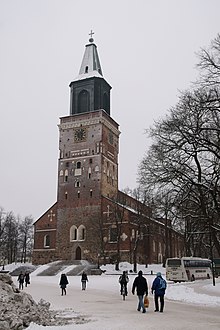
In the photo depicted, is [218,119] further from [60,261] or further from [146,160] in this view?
[60,261]

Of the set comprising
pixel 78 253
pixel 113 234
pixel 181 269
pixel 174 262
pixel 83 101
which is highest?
pixel 83 101

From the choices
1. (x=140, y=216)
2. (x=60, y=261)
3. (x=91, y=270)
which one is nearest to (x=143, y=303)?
(x=91, y=270)

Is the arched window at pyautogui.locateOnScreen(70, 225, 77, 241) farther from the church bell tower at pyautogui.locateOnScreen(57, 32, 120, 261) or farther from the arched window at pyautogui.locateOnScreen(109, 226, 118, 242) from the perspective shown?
the arched window at pyautogui.locateOnScreen(109, 226, 118, 242)

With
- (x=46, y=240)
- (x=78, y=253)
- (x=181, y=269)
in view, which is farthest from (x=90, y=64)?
(x=181, y=269)

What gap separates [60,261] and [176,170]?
137ft

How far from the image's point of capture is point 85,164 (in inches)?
2643

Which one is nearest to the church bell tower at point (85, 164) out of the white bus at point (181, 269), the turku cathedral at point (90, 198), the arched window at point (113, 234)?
the turku cathedral at point (90, 198)

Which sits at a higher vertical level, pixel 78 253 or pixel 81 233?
pixel 81 233

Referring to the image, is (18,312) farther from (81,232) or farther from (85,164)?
(85,164)

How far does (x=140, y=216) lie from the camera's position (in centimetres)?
5947

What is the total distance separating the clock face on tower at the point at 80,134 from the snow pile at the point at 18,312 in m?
53.4

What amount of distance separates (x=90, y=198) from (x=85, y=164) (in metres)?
5.52

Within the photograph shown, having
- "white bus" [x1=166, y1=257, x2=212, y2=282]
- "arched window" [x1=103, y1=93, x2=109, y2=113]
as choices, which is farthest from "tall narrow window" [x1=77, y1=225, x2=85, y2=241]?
"white bus" [x1=166, y1=257, x2=212, y2=282]

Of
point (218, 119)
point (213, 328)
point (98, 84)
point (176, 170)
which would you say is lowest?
point (213, 328)
